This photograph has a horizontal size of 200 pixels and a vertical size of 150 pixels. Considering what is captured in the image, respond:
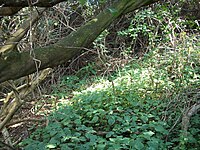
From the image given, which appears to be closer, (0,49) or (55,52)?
(55,52)

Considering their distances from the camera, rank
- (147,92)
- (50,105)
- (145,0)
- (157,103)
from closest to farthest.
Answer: (145,0) < (157,103) < (147,92) < (50,105)

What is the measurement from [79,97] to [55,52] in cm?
197

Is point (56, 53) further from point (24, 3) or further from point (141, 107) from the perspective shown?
point (141, 107)

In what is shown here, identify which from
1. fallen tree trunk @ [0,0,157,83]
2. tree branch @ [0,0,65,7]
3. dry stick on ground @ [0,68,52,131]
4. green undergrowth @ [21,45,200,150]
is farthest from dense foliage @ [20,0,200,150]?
tree branch @ [0,0,65,7]

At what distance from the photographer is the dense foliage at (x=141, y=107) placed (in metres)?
2.72

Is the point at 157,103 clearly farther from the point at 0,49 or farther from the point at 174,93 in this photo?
the point at 0,49

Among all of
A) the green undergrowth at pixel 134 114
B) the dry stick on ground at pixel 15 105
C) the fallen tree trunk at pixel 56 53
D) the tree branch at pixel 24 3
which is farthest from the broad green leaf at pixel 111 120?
the tree branch at pixel 24 3

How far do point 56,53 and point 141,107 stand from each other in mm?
1529

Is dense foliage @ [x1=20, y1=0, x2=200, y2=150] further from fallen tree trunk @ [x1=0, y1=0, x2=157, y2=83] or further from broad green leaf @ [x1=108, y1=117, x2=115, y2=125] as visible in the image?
fallen tree trunk @ [x1=0, y1=0, x2=157, y2=83]

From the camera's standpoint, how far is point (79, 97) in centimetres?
420

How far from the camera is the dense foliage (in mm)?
2725

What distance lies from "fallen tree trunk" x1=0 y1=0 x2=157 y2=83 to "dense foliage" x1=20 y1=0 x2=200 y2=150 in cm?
53

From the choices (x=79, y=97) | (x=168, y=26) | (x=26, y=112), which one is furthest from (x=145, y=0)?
(x=26, y=112)

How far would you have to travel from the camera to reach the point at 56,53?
229 cm
